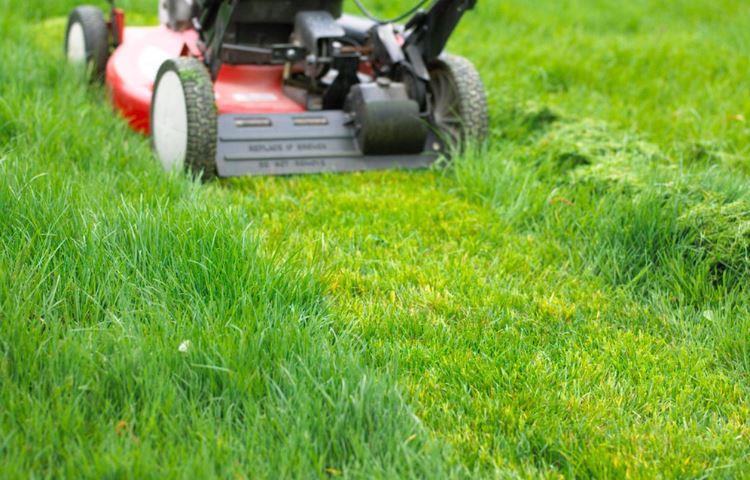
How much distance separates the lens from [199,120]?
3.67m

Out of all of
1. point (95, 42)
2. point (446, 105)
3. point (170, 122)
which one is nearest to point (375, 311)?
point (170, 122)

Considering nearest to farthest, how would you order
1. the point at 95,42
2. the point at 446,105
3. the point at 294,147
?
the point at 294,147 < the point at 446,105 < the point at 95,42

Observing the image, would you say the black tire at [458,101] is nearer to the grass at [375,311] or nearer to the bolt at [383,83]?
the grass at [375,311]

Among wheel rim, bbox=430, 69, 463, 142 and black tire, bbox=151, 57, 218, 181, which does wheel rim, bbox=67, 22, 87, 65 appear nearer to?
black tire, bbox=151, 57, 218, 181

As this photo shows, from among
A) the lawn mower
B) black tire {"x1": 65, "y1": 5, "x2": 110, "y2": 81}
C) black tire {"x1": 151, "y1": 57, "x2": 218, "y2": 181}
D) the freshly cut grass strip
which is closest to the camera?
the freshly cut grass strip

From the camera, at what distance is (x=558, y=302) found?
2.88m

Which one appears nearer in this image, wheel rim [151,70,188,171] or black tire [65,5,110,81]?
wheel rim [151,70,188,171]

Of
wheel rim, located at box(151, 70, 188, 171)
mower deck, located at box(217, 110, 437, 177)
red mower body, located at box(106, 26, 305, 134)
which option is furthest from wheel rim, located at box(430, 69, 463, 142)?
wheel rim, located at box(151, 70, 188, 171)

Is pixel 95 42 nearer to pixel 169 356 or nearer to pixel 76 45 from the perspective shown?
pixel 76 45

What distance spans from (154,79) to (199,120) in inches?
27.4

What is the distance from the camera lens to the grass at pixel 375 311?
1.99 meters

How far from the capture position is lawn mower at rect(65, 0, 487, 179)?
152 inches

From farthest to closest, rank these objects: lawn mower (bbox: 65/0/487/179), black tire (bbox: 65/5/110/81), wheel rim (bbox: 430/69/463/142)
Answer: black tire (bbox: 65/5/110/81), wheel rim (bbox: 430/69/463/142), lawn mower (bbox: 65/0/487/179)

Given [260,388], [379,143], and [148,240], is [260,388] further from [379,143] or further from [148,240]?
[379,143]
